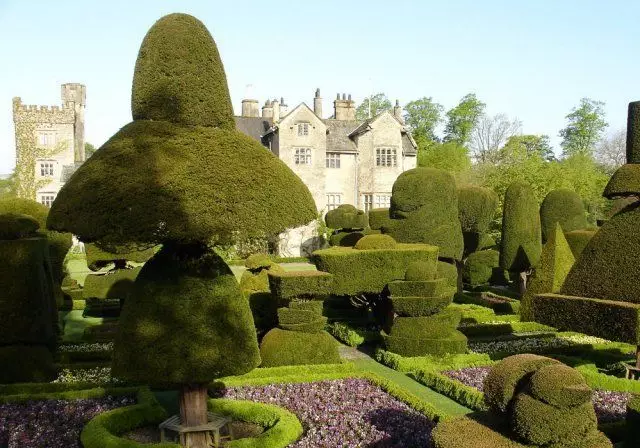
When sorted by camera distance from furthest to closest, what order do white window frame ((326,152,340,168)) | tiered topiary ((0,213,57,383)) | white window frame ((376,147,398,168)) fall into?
white window frame ((376,147,398,168)) < white window frame ((326,152,340,168)) < tiered topiary ((0,213,57,383))

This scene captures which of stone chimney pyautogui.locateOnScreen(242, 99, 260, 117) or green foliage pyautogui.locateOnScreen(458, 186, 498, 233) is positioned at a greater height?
stone chimney pyautogui.locateOnScreen(242, 99, 260, 117)

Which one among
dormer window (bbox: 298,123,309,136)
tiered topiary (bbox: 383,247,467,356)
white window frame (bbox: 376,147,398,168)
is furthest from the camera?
white window frame (bbox: 376,147,398,168)

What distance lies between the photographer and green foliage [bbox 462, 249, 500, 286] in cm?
3166

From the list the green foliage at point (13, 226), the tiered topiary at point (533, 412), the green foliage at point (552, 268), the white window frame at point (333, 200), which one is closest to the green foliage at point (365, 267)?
the green foliage at point (552, 268)

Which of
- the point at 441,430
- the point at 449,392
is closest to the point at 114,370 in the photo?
the point at 441,430

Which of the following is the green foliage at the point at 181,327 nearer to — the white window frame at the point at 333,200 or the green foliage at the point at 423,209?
the green foliage at the point at 423,209

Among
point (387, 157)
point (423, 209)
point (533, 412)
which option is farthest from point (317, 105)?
point (533, 412)

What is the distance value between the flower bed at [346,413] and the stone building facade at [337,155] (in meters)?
32.2

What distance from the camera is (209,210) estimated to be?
8578mm

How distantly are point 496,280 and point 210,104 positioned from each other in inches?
1045

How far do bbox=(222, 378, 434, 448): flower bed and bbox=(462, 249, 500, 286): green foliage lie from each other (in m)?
19.0

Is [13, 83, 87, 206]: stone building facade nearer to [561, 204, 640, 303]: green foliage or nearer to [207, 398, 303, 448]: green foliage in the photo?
[207, 398, 303, 448]: green foliage

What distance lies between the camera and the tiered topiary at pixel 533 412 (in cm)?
646

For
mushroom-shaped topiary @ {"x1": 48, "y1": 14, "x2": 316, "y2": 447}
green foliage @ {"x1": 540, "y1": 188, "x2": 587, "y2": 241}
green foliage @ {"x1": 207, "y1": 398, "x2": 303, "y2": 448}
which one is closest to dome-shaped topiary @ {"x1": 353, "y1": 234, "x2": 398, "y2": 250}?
green foliage @ {"x1": 207, "y1": 398, "x2": 303, "y2": 448}
